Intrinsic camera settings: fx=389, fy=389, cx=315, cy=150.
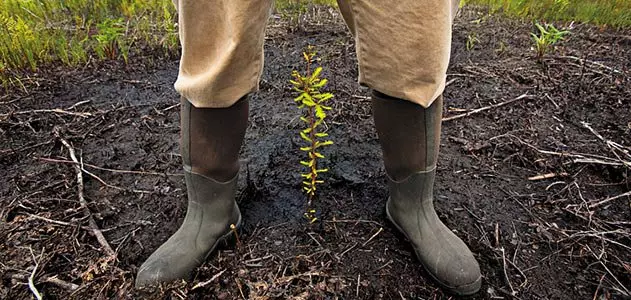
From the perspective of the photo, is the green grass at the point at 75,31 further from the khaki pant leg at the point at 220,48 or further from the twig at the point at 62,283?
the khaki pant leg at the point at 220,48

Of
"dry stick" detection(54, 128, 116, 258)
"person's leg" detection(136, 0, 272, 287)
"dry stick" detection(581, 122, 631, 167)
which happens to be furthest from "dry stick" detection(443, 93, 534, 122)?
"dry stick" detection(54, 128, 116, 258)

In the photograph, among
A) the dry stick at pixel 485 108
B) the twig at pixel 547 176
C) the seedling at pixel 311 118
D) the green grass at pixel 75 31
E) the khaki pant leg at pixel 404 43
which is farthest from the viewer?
the green grass at pixel 75 31

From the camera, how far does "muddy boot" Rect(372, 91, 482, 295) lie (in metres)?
1.18

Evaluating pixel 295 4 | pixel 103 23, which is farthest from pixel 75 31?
pixel 295 4

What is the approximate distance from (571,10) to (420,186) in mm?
3474

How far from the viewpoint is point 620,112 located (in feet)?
6.98

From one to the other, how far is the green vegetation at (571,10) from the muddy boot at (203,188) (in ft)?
10.3

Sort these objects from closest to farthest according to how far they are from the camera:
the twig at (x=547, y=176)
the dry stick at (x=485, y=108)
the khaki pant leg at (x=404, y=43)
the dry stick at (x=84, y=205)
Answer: the khaki pant leg at (x=404, y=43)
the dry stick at (x=84, y=205)
the twig at (x=547, y=176)
the dry stick at (x=485, y=108)

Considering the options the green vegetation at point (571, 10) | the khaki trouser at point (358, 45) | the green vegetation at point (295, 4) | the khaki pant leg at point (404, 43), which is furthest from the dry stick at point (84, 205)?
the green vegetation at point (571, 10)

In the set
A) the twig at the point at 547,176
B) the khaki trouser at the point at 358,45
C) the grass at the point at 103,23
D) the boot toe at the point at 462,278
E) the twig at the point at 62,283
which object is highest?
the khaki trouser at the point at 358,45

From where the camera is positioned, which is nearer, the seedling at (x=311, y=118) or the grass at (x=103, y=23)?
the seedling at (x=311, y=118)

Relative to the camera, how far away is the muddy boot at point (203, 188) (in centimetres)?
120

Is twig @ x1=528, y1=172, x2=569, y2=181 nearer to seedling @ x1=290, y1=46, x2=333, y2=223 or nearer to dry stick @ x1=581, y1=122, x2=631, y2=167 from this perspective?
dry stick @ x1=581, y1=122, x2=631, y2=167

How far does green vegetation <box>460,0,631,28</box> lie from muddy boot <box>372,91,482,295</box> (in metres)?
2.88
